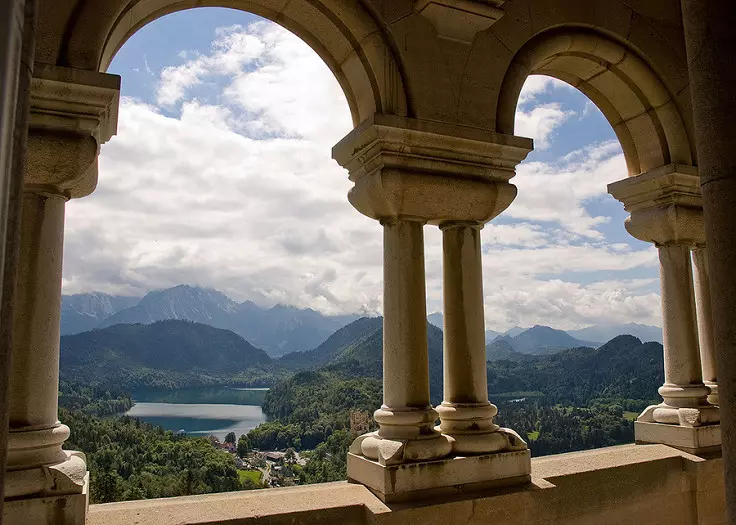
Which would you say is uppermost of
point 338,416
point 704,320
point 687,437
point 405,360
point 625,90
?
point 625,90

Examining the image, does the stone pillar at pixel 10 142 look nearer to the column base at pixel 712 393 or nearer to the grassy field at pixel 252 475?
the column base at pixel 712 393

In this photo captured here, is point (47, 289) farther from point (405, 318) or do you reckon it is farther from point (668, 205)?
point (668, 205)

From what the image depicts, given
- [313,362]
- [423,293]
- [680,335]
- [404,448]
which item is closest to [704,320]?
[680,335]

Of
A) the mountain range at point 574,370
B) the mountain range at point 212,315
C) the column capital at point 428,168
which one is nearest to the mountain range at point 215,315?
the mountain range at point 212,315

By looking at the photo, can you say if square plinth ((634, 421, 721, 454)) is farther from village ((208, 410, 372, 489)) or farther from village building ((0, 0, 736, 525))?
village ((208, 410, 372, 489))

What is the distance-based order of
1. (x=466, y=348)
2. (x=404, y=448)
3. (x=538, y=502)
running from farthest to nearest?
(x=466, y=348), (x=538, y=502), (x=404, y=448)

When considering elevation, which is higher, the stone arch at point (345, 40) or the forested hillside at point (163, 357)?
the stone arch at point (345, 40)
